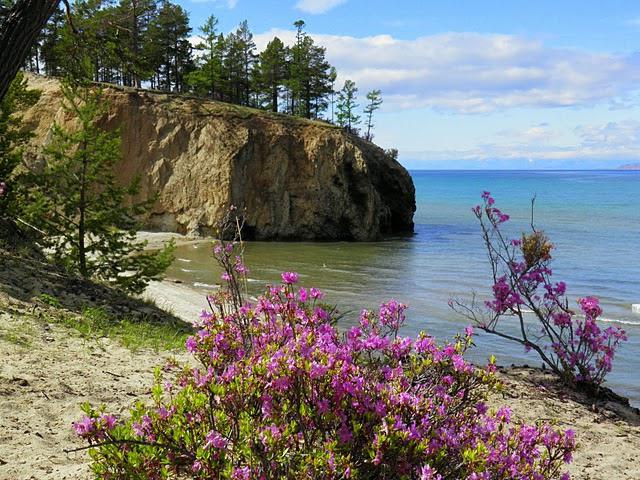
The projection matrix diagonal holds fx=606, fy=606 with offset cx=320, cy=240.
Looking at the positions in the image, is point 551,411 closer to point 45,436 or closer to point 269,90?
point 45,436

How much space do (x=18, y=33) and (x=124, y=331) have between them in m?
4.94

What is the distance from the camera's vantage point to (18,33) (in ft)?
16.1

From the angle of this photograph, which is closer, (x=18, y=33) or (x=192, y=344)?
(x=192, y=344)

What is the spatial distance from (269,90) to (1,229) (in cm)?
4558

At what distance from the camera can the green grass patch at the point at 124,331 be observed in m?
8.32

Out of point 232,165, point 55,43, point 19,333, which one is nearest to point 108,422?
point 19,333

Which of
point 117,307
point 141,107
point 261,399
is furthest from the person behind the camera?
point 141,107

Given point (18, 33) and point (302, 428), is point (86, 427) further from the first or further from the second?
point (18, 33)

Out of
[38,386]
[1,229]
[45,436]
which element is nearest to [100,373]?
[38,386]

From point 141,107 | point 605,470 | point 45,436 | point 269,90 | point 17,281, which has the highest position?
point 269,90

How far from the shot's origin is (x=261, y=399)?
2.90m

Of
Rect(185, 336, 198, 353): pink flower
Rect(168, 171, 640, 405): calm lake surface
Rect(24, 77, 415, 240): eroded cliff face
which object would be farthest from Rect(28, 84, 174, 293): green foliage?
Rect(24, 77, 415, 240): eroded cliff face

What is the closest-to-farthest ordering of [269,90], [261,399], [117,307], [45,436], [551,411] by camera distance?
[261,399] < [45,436] < [551,411] < [117,307] < [269,90]

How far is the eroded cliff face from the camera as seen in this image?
3678 centimetres
